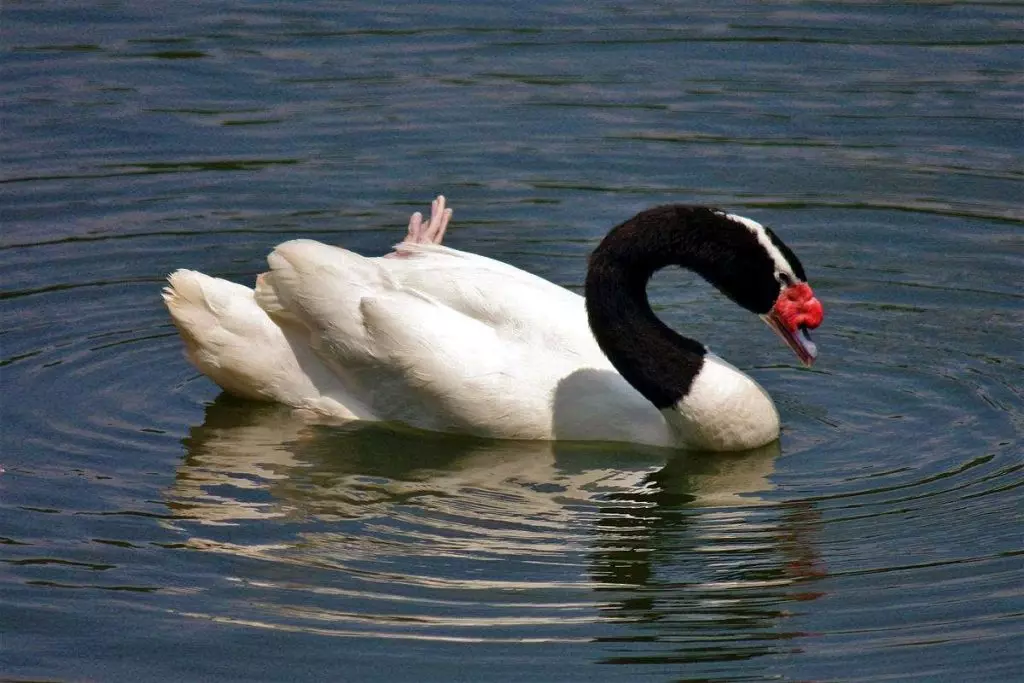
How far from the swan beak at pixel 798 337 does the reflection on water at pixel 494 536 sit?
0.49 m

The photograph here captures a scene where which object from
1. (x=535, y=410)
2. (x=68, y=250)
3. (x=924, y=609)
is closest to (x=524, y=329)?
(x=535, y=410)

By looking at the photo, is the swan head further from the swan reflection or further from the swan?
the swan reflection

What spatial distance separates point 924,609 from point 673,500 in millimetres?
1604

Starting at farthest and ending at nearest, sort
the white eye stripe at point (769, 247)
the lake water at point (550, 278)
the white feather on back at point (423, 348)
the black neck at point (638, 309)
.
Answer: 1. the white feather on back at point (423, 348)
2. the black neck at point (638, 309)
3. the white eye stripe at point (769, 247)
4. the lake water at point (550, 278)

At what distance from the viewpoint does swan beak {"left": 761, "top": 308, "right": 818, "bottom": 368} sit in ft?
30.7

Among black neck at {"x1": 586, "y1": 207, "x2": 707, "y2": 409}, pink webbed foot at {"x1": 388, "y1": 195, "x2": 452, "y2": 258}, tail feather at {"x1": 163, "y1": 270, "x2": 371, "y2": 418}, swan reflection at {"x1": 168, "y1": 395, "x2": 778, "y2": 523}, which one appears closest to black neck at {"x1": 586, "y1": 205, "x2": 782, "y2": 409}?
black neck at {"x1": 586, "y1": 207, "x2": 707, "y2": 409}

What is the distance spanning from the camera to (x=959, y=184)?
1289 cm

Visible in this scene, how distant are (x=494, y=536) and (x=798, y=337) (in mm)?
1839

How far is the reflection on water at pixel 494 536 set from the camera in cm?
770

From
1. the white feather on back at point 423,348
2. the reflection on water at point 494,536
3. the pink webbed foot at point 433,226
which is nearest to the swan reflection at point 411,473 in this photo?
the reflection on water at point 494,536

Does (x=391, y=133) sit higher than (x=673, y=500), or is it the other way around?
(x=391, y=133)

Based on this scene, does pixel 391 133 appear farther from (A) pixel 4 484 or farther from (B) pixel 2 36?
(A) pixel 4 484

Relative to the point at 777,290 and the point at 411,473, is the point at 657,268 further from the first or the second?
the point at 411,473

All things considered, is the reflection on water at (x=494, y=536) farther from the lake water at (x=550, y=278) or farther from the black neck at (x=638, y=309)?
the black neck at (x=638, y=309)
